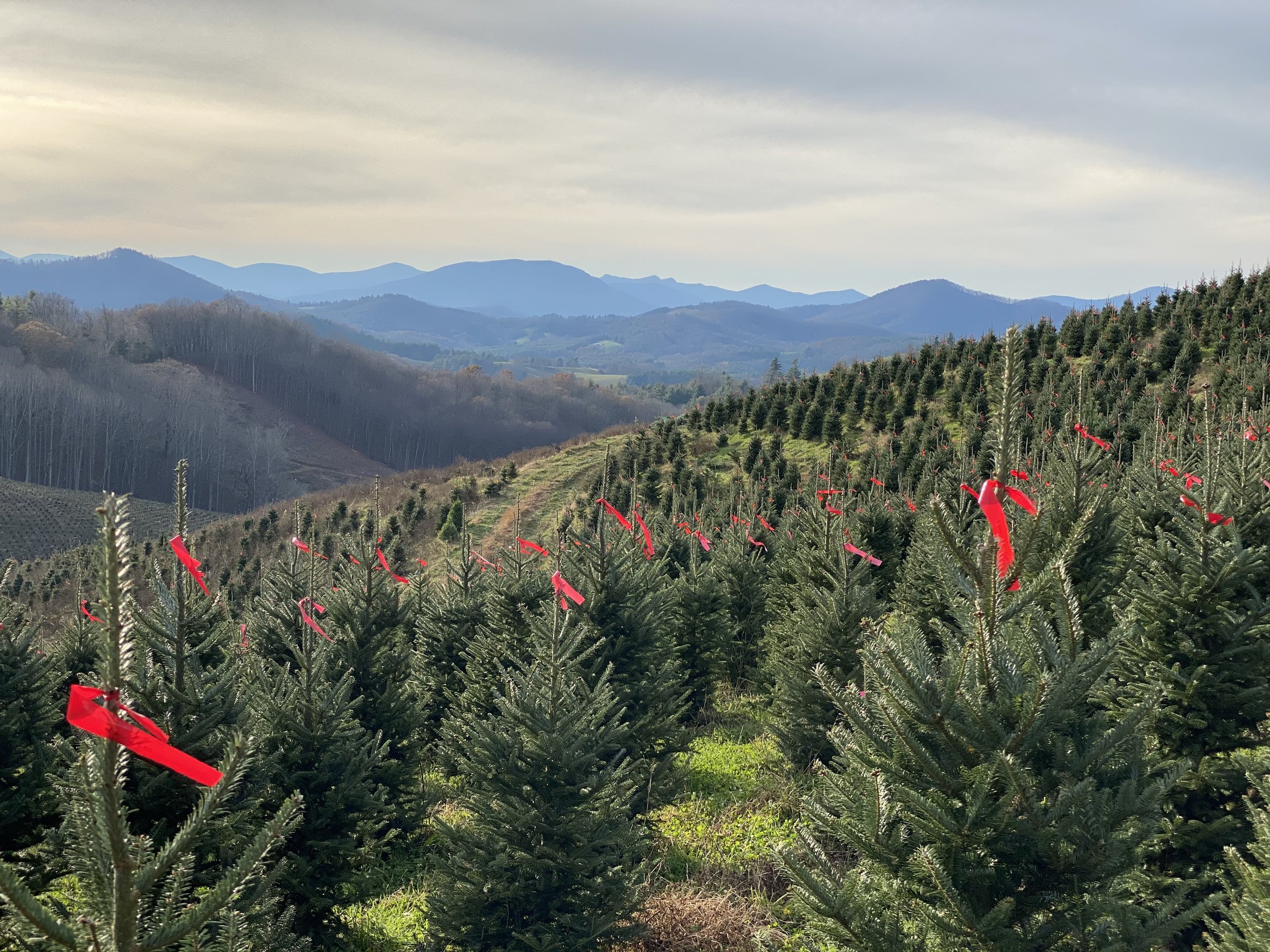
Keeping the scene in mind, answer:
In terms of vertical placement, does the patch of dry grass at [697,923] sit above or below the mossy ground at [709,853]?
above

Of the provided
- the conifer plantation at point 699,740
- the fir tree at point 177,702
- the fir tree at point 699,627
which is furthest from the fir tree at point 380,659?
the fir tree at point 699,627

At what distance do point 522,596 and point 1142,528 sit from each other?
8440 millimetres

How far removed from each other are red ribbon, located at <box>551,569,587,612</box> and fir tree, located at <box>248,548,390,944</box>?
209 cm

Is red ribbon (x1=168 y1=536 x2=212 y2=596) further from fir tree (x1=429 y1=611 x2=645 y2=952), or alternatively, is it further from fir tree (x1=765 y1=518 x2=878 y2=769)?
fir tree (x1=765 y1=518 x2=878 y2=769)

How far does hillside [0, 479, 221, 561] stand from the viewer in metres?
57.9

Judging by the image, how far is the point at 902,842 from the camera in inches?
139

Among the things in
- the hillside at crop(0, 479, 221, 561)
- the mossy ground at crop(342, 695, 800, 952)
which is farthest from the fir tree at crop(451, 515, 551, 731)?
the hillside at crop(0, 479, 221, 561)

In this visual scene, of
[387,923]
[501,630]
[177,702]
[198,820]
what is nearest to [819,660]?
[501,630]

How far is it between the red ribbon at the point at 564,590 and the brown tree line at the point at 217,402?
85.7 m

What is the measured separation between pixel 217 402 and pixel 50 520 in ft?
145

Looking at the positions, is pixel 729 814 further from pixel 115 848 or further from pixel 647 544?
pixel 115 848

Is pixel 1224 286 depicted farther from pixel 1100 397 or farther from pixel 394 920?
pixel 394 920

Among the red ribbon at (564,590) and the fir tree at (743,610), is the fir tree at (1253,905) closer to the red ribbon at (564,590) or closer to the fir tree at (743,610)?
the red ribbon at (564,590)

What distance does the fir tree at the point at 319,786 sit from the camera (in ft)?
22.4
